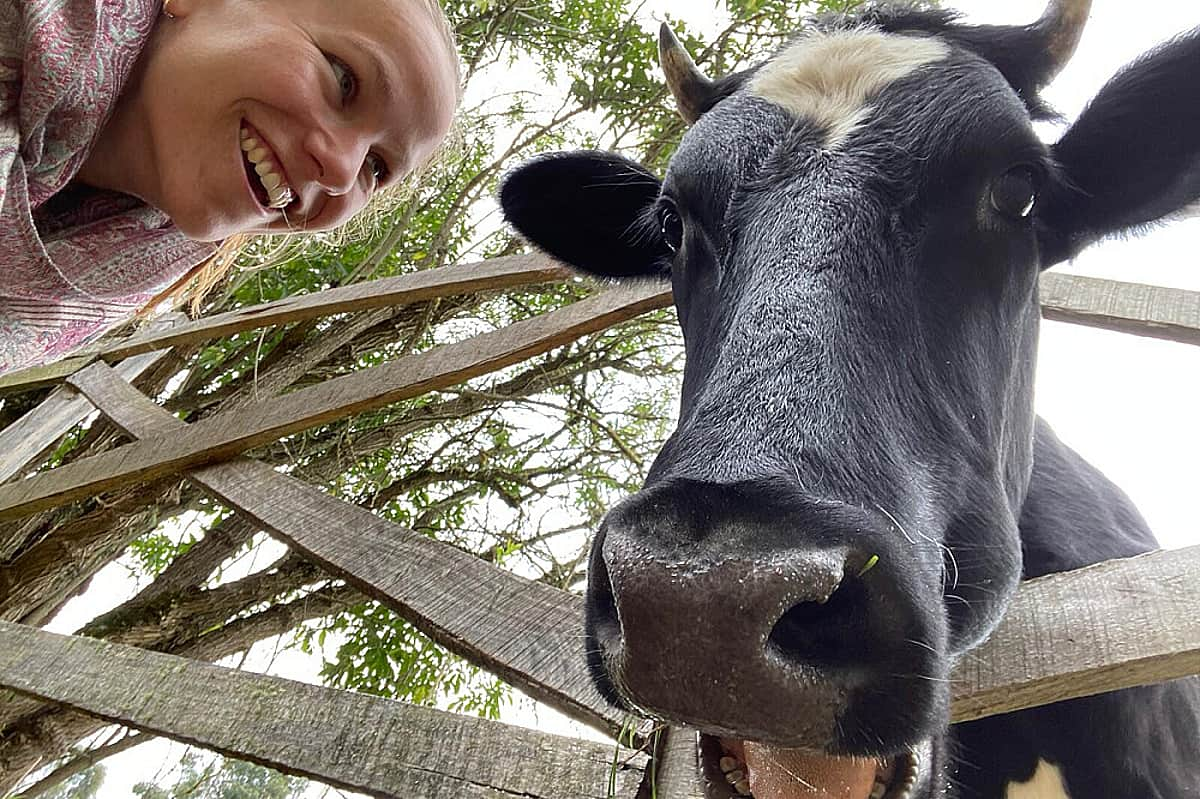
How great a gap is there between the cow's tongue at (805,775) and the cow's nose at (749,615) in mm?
175

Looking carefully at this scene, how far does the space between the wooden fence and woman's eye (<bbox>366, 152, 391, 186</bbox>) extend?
0.72 m

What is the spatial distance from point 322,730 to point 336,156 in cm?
98

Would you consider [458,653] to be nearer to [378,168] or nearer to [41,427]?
[378,168]

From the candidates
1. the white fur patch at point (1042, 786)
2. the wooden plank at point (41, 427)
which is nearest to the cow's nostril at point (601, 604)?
the white fur patch at point (1042, 786)

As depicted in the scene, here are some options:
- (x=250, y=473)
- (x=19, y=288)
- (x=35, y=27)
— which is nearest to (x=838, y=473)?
(x=35, y=27)

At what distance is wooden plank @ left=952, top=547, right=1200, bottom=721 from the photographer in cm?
106

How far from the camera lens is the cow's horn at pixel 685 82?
82.3 inches

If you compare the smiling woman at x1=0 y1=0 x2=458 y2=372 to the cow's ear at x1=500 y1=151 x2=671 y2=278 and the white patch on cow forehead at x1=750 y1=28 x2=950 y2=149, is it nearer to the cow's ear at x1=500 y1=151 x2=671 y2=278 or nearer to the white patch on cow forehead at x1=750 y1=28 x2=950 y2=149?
the cow's ear at x1=500 y1=151 x2=671 y2=278

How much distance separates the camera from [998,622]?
3.86 ft

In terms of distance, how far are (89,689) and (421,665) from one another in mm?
2776

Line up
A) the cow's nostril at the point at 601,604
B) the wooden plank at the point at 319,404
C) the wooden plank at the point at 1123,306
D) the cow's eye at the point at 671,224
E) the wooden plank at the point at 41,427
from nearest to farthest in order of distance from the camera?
1. the cow's nostril at the point at 601,604
2. the cow's eye at the point at 671,224
3. the wooden plank at the point at 1123,306
4. the wooden plank at the point at 319,404
5. the wooden plank at the point at 41,427

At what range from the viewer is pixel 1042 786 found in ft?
5.52

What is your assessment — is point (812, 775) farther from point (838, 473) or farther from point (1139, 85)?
point (1139, 85)

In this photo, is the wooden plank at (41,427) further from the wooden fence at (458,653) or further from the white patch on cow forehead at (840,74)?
the white patch on cow forehead at (840,74)
